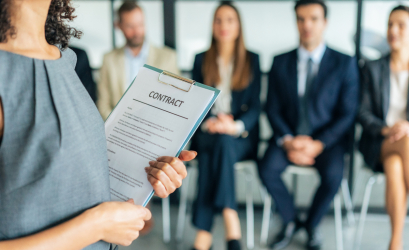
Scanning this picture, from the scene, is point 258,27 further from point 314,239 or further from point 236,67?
point 314,239

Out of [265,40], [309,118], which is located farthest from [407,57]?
[265,40]

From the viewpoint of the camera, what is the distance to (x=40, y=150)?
59cm

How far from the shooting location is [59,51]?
721mm

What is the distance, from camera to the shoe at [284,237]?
96.5 inches

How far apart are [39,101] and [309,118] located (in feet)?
7.35

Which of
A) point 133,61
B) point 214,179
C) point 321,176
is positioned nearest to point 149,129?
point 214,179

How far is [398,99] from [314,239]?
1.19m

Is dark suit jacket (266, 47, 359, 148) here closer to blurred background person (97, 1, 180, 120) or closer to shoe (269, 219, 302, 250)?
shoe (269, 219, 302, 250)

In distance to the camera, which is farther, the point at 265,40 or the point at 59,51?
the point at 265,40

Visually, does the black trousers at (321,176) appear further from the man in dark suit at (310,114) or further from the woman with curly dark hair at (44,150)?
the woman with curly dark hair at (44,150)

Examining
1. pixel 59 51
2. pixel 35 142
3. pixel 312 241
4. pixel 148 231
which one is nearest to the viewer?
pixel 35 142

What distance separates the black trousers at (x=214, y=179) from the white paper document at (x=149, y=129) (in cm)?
151

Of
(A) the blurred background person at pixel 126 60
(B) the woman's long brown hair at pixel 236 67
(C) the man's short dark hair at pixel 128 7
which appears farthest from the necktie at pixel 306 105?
(C) the man's short dark hair at pixel 128 7

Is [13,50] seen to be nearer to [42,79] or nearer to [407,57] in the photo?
[42,79]
